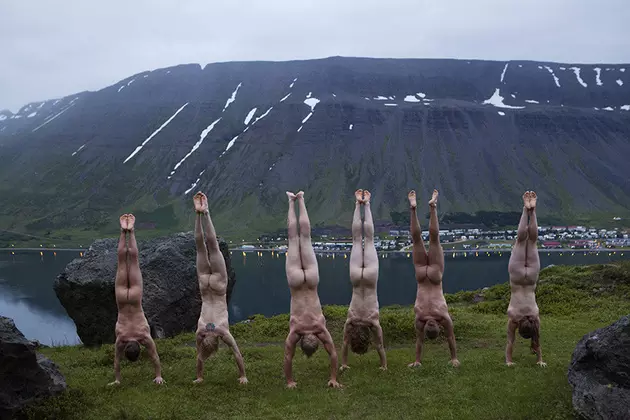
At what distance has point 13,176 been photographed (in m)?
196

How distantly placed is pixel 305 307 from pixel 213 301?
2.32 meters

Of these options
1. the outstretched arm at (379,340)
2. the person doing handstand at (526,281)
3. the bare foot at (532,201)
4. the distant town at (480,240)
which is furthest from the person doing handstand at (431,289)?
the distant town at (480,240)

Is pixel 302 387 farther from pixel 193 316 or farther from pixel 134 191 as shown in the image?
pixel 134 191

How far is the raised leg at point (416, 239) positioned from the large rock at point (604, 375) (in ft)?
14.4

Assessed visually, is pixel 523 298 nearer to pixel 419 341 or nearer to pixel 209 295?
pixel 419 341

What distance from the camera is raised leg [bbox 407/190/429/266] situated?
13102 mm

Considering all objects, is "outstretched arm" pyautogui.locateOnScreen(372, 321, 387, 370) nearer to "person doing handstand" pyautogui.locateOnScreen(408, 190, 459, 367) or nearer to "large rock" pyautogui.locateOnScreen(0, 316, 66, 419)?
"person doing handstand" pyautogui.locateOnScreen(408, 190, 459, 367)

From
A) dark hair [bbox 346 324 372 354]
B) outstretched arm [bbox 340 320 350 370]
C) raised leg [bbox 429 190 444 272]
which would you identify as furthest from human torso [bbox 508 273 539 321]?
outstretched arm [bbox 340 320 350 370]

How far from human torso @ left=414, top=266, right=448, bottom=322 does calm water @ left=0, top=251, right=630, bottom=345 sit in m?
25.8

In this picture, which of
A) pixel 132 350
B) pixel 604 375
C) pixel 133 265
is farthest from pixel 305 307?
pixel 604 375

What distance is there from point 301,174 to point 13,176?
111 m

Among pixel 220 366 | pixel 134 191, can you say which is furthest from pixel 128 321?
pixel 134 191

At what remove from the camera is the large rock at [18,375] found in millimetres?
9977

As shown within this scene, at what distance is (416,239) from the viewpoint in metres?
13.2
